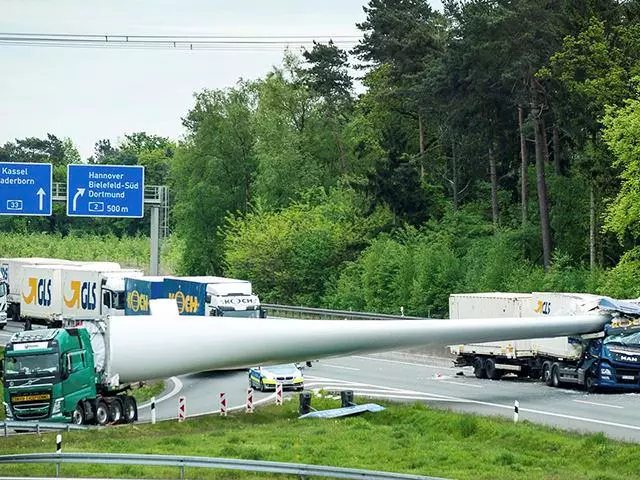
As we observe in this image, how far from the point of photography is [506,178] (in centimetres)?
8081

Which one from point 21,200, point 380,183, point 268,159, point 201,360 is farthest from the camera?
point 268,159

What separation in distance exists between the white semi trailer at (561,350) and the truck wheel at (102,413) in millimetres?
11765

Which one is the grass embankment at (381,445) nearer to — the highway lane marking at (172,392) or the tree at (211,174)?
the highway lane marking at (172,392)

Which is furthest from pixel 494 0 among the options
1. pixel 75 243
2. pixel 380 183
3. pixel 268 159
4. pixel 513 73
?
pixel 75 243

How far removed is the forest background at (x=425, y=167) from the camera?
59.2 m

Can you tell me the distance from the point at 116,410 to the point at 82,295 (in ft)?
99.0

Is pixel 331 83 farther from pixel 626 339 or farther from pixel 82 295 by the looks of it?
pixel 626 339

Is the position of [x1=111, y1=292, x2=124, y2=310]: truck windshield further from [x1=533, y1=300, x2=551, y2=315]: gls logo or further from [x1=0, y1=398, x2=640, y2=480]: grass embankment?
[x1=0, y1=398, x2=640, y2=480]: grass embankment

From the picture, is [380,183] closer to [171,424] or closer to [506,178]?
[506,178]

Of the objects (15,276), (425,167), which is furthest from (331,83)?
(15,276)

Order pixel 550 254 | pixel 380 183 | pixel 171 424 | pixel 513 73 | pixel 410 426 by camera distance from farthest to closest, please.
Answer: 1. pixel 380 183
2. pixel 550 254
3. pixel 513 73
4. pixel 171 424
5. pixel 410 426

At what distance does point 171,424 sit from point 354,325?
2803 cm

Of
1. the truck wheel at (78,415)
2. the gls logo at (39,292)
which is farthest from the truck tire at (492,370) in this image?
the gls logo at (39,292)

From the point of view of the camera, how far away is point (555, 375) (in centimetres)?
4012
